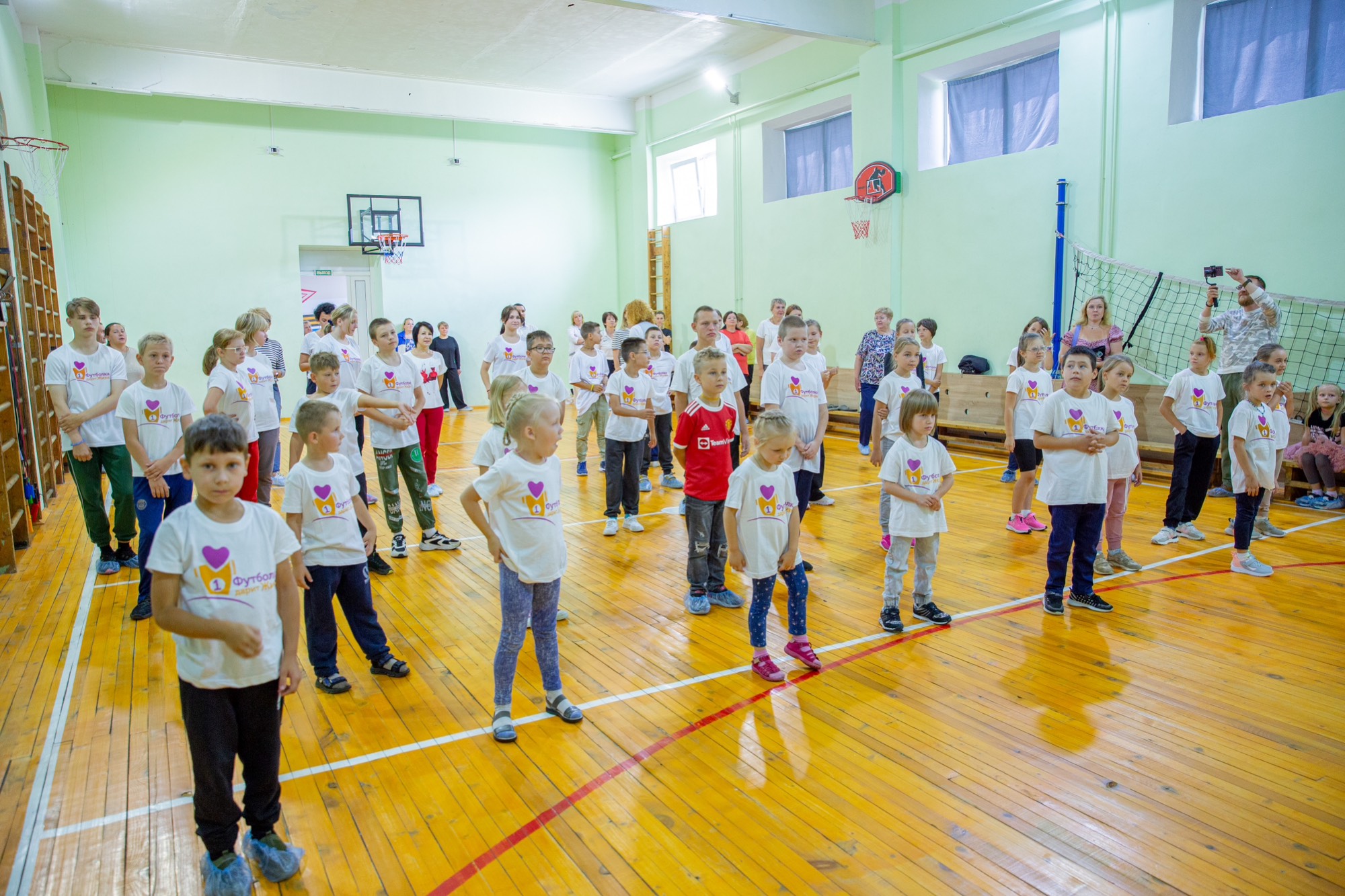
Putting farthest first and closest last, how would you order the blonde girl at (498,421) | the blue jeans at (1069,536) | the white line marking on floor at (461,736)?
1. the blue jeans at (1069,536)
2. the blonde girl at (498,421)
3. the white line marking on floor at (461,736)

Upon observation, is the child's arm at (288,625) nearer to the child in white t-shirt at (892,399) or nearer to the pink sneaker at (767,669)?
the pink sneaker at (767,669)

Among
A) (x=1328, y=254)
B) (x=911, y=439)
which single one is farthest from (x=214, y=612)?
(x=1328, y=254)

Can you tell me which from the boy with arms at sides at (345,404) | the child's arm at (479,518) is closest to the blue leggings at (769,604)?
the child's arm at (479,518)

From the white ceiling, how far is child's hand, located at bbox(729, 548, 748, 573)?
8252mm

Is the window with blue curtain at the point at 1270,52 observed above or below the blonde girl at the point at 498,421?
above

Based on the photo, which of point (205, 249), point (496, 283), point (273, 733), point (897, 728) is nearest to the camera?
→ point (273, 733)

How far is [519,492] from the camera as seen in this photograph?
3.01 metres

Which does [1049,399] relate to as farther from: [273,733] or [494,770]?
[273,733]

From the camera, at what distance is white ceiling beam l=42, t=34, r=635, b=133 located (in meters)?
11.8

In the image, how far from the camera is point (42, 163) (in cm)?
1086

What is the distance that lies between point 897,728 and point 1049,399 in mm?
2087

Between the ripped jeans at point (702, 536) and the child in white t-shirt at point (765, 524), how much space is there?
0.89 meters

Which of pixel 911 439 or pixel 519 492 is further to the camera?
pixel 911 439

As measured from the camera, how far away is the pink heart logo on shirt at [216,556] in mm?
2119
